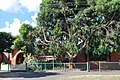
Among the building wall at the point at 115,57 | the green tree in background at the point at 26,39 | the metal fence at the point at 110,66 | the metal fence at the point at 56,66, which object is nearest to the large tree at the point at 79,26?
the green tree in background at the point at 26,39

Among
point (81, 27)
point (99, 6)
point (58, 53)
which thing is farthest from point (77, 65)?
point (99, 6)

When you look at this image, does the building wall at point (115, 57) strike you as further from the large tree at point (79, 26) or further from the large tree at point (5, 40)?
the large tree at point (5, 40)

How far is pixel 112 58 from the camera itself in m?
50.4

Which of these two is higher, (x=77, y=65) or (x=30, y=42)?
(x=30, y=42)

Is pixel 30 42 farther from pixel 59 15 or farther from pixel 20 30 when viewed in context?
pixel 59 15

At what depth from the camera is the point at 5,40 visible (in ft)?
157

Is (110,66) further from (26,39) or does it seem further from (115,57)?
(26,39)

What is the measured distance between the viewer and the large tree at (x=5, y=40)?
47344mm

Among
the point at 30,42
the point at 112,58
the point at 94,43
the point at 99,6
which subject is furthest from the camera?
the point at 112,58

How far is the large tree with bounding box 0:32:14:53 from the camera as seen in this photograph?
155ft

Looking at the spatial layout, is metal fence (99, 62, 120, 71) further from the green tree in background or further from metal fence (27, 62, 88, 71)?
the green tree in background

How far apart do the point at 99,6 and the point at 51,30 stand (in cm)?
882

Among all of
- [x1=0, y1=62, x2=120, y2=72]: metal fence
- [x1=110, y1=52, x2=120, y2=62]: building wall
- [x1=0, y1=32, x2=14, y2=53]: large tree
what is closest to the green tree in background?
[x1=0, y1=32, x2=14, y2=53]: large tree

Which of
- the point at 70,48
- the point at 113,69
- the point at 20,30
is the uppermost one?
the point at 20,30
